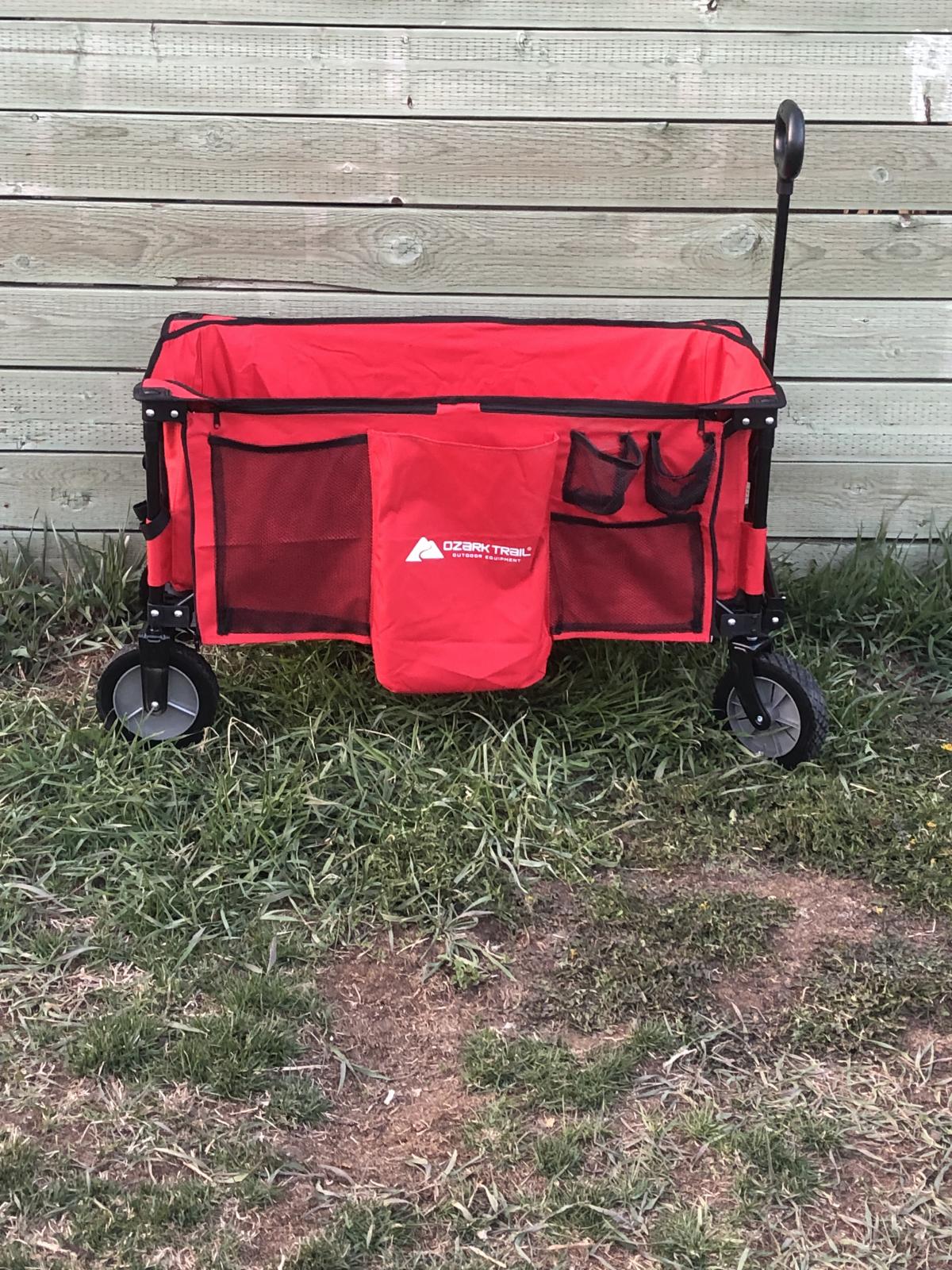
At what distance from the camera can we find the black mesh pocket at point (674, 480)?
244cm

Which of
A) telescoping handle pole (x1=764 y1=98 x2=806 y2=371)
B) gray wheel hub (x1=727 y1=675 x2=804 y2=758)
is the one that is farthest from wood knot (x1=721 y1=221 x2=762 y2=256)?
gray wheel hub (x1=727 y1=675 x2=804 y2=758)

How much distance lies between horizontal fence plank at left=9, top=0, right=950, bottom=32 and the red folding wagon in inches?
24.9

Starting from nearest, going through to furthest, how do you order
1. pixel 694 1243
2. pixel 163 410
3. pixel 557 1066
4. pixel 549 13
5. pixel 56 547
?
pixel 694 1243 → pixel 557 1066 → pixel 163 410 → pixel 549 13 → pixel 56 547

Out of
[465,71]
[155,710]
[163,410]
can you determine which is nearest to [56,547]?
[155,710]

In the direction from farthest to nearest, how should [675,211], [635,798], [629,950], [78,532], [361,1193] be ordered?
[78,532]
[675,211]
[635,798]
[629,950]
[361,1193]

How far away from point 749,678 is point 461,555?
2.24ft

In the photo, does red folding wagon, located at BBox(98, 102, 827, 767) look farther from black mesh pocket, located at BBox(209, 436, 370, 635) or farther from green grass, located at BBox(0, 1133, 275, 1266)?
green grass, located at BBox(0, 1133, 275, 1266)

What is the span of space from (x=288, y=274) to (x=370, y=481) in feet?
3.04

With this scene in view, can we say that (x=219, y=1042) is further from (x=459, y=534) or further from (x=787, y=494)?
(x=787, y=494)

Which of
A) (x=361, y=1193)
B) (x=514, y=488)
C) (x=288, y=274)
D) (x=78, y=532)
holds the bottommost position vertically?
(x=361, y=1193)

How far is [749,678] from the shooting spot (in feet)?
8.71

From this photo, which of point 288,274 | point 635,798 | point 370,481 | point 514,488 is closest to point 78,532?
point 288,274

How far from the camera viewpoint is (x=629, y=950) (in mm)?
2168

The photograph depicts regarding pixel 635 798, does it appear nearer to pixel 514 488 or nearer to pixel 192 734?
pixel 514 488
